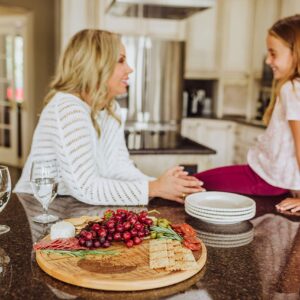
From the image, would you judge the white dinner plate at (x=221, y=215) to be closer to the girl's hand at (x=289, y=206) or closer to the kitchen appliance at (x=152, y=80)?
the girl's hand at (x=289, y=206)

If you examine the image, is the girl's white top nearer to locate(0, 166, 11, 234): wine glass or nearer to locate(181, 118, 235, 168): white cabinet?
locate(0, 166, 11, 234): wine glass

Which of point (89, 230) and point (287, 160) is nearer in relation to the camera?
point (89, 230)

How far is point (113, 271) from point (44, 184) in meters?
0.39

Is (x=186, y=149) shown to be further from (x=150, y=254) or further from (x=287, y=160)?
(x=150, y=254)

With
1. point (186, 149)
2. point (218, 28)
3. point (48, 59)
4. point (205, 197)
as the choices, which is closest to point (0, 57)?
point (48, 59)

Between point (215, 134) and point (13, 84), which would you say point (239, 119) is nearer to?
point (215, 134)

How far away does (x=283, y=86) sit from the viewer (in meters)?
1.70

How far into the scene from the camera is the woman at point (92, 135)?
4.84ft

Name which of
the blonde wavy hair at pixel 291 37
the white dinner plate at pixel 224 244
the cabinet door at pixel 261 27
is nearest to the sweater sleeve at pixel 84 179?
the white dinner plate at pixel 224 244

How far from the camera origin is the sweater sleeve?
4.79 feet

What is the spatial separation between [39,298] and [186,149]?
1.80 metres

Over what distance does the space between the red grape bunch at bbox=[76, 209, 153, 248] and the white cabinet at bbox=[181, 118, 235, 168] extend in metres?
4.12

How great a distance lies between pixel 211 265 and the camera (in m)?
1.01

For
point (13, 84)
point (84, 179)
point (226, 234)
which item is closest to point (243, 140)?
point (13, 84)
